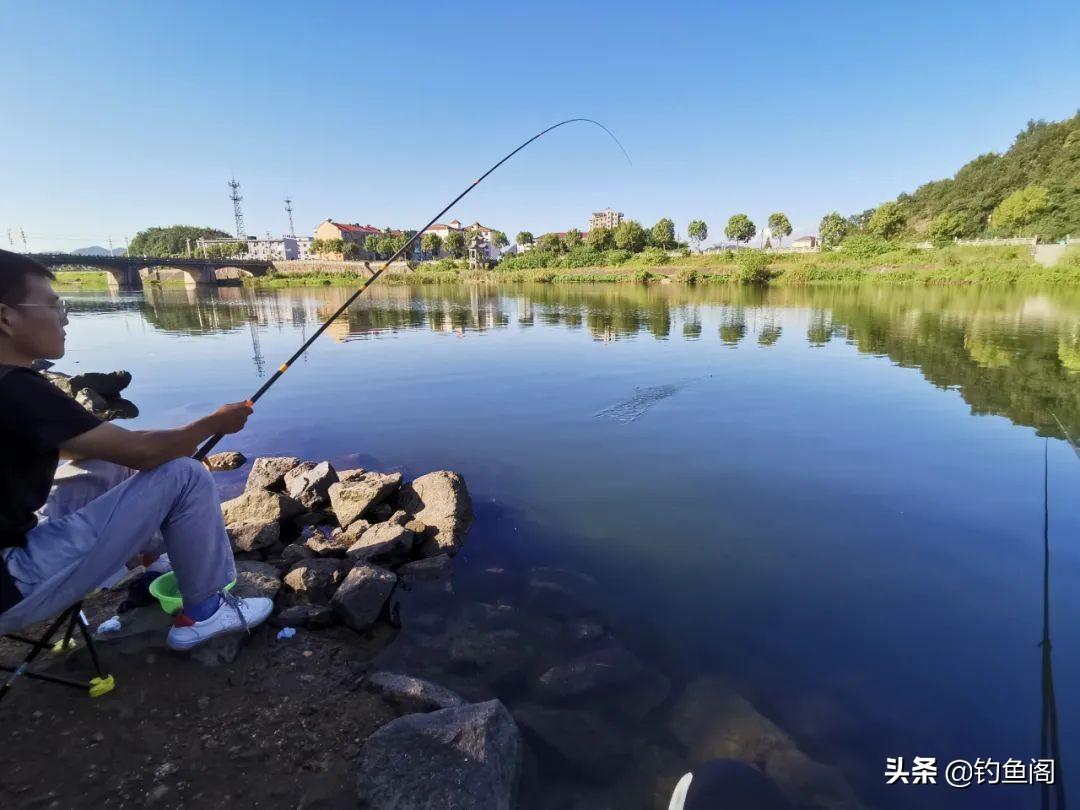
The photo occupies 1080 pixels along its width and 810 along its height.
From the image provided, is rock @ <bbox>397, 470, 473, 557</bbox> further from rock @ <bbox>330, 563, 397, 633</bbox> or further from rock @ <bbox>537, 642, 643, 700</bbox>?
rock @ <bbox>537, 642, 643, 700</bbox>

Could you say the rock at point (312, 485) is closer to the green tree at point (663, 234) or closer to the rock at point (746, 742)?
the rock at point (746, 742)

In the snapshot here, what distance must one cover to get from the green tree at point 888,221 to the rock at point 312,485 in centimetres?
8949

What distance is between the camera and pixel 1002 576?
15.7 ft

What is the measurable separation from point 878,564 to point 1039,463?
418cm

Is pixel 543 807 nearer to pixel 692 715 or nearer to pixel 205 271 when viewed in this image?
pixel 692 715

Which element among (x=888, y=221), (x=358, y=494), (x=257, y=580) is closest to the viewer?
(x=257, y=580)

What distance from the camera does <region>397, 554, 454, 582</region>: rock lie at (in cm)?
493

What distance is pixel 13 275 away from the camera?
237cm

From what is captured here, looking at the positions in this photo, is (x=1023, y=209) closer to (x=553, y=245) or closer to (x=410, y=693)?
(x=553, y=245)

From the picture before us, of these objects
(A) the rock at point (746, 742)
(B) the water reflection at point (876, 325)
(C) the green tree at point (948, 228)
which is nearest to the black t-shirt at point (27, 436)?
(A) the rock at point (746, 742)

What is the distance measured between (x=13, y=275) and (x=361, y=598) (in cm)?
287

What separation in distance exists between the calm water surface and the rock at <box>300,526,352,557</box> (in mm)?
1269

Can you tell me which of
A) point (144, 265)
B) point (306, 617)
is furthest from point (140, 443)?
point (144, 265)

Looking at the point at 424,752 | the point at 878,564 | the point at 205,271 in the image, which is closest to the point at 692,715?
the point at 424,752
